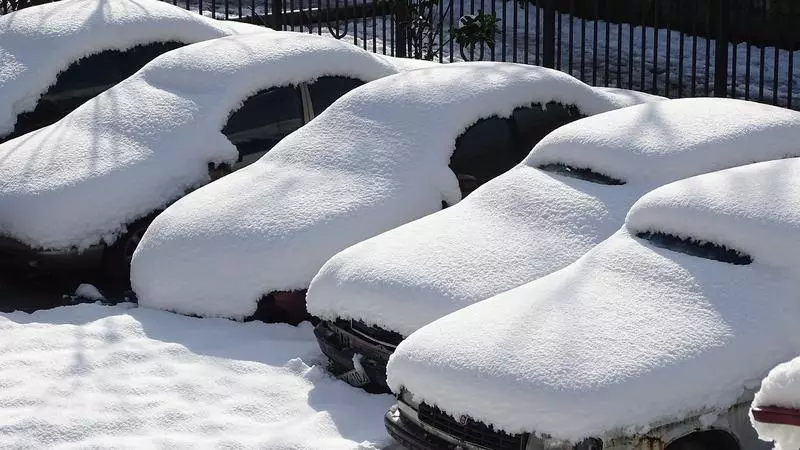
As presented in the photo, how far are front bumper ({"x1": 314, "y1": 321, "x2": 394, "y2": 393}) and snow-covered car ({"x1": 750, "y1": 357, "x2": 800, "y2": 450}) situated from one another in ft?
9.85

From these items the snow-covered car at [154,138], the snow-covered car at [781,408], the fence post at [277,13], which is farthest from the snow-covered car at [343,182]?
the fence post at [277,13]

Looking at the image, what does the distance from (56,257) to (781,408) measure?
6359 mm

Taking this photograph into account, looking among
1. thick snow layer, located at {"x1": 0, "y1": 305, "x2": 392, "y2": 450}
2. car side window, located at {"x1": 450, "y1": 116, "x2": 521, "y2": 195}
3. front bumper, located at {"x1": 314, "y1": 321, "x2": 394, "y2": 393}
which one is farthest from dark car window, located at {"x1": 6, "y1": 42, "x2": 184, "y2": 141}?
front bumper, located at {"x1": 314, "y1": 321, "x2": 394, "y2": 393}

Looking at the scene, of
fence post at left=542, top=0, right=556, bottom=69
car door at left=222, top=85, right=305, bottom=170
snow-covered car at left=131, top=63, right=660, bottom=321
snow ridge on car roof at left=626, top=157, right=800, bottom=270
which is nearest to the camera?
snow ridge on car roof at left=626, top=157, right=800, bottom=270

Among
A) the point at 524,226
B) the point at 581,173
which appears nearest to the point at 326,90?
the point at 581,173

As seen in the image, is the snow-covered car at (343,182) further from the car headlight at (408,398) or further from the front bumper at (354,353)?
the car headlight at (408,398)

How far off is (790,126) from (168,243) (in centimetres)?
395

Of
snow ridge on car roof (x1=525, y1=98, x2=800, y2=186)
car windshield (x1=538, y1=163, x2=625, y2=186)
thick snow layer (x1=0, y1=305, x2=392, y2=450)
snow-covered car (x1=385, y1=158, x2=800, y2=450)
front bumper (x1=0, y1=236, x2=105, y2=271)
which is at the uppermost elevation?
snow ridge on car roof (x1=525, y1=98, x2=800, y2=186)

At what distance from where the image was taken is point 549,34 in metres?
14.1

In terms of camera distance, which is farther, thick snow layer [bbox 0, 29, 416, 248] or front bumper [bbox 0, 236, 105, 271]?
thick snow layer [bbox 0, 29, 416, 248]

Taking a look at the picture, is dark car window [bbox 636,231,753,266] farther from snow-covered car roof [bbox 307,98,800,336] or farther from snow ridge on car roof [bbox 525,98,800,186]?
snow ridge on car roof [bbox 525,98,800,186]

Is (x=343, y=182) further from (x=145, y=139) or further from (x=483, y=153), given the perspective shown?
(x=145, y=139)

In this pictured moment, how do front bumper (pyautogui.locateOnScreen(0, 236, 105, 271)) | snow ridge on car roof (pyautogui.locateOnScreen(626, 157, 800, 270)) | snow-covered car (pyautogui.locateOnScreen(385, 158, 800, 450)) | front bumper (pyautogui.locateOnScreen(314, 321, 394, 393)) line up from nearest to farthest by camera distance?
snow-covered car (pyautogui.locateOnScreen(385, 158, 800, 450)) < snow ridge on car roof (pyautogui.locateOnScreen(626, 157, 800, 270)) < front bumper (pyautogui.locateOnScreen(314, 321, 394, 393)) < front bumper (pyautogui.locateOnScreen(0, 236, 105, 271))

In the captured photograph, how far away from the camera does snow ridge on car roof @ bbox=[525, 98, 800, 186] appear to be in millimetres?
7875
